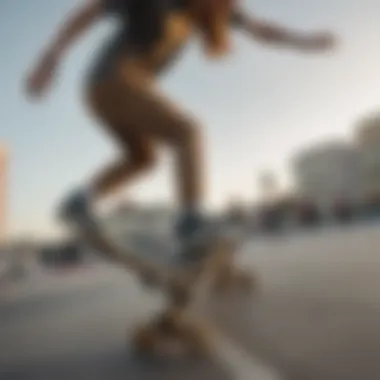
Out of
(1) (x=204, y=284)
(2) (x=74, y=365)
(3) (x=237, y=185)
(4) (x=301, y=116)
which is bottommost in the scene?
(2) (x=74, y=365)

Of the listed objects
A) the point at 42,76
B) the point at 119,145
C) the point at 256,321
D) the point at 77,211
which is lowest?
the point at 256,321

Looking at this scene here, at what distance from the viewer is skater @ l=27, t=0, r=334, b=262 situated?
77cm

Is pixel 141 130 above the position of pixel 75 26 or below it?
below

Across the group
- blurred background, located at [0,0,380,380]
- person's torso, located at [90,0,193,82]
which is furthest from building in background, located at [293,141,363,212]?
person's torso, located at [90,0,193,82]

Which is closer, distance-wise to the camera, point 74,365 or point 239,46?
point 74,365

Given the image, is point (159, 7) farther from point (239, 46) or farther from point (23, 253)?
point (23, 253)

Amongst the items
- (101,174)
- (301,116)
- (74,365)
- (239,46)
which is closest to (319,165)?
(301,116)

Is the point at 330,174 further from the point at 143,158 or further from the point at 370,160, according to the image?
the point at 143,158

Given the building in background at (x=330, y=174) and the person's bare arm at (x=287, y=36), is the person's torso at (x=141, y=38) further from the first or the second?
the building in background at (x=330, y=174)

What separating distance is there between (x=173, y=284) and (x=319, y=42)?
47cm

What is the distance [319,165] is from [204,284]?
261 mm

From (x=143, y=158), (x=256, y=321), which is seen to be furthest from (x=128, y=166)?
(x=256, y=321)

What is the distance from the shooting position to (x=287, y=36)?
0.86 metres

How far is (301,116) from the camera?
33.5 inches
